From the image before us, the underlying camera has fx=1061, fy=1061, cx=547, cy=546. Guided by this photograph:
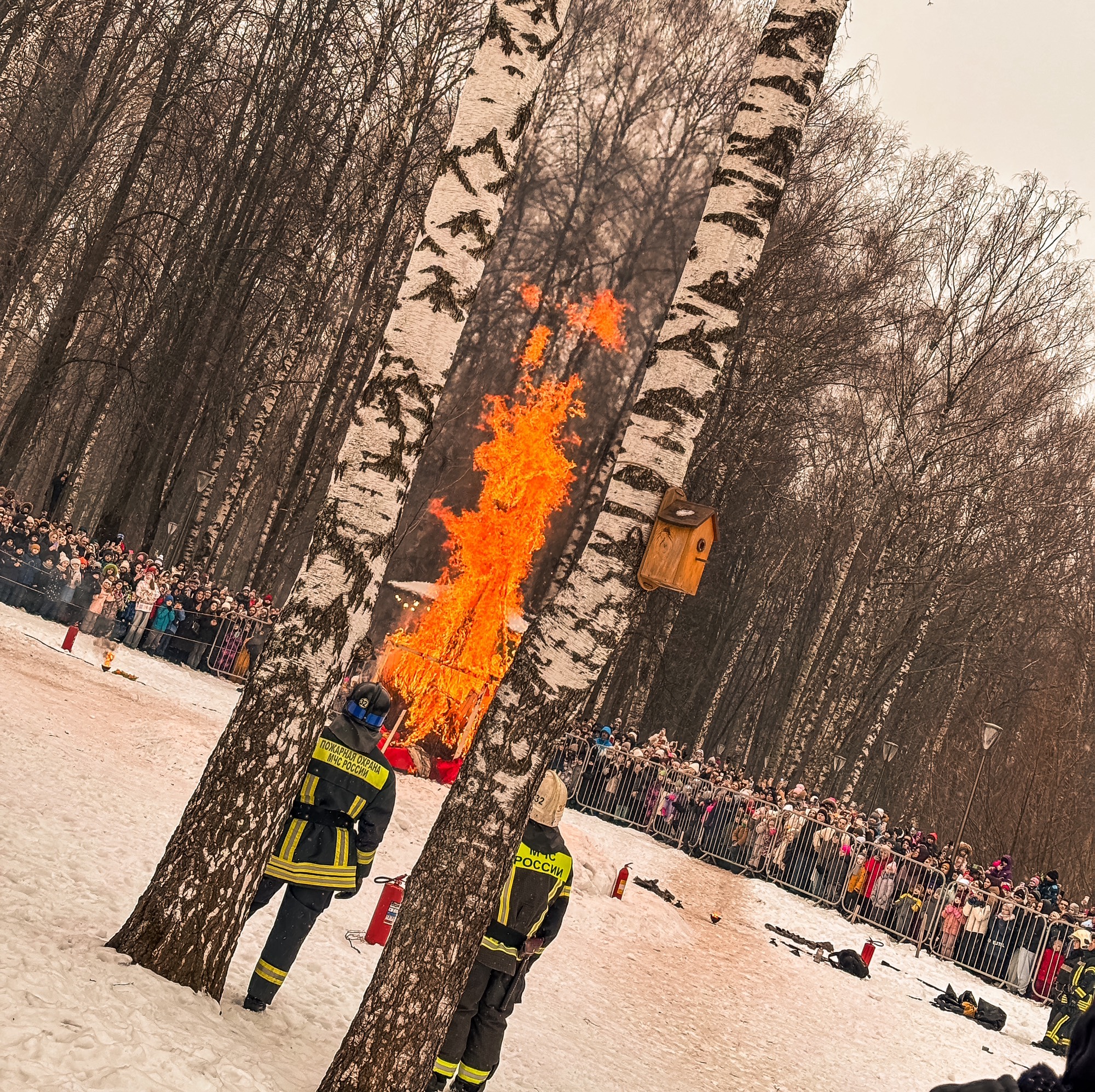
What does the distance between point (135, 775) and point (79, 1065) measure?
6246 millimetres

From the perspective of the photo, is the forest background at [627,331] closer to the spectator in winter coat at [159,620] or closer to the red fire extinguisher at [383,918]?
the spectator in winter coat at [159,620]

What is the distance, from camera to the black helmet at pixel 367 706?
5.70 m

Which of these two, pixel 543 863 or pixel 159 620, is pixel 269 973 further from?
pixel 159 620

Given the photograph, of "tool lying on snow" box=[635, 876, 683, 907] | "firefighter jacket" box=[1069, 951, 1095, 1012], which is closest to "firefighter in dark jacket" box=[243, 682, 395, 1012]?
"firefighter jacket" box=[1069, 951, 1095, 1012]

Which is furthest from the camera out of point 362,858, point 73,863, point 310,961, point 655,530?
point 310,961

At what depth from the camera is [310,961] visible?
7027 mm

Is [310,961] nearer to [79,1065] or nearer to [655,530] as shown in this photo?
[79,1065]

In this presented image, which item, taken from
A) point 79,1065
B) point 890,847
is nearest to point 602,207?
point 890,847

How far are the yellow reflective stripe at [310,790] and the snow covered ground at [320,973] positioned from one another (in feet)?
3.37

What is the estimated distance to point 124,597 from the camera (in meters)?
17.0

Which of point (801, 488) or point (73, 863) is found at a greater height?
point (801, 488)

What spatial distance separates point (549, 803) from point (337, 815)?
1.11 meters

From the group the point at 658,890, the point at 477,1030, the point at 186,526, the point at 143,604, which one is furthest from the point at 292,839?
the point at 186,526

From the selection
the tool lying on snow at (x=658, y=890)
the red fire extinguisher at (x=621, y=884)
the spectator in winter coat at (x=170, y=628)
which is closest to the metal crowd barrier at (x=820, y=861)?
the tool lying on snow at (x=658, y=890)
